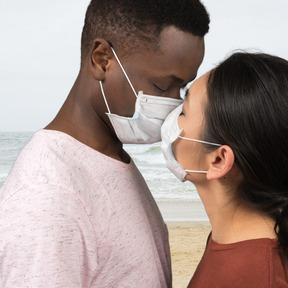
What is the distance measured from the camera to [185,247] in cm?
618

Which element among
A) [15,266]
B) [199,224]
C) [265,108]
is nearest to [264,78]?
[265,108]

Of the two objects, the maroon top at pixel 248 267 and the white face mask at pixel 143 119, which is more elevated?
the white face mask at pixel 143 119

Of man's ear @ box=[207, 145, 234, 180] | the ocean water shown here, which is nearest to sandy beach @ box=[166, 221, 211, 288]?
the ocean water

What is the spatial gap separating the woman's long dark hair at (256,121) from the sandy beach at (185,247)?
138 inches

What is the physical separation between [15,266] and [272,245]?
28.1 inches

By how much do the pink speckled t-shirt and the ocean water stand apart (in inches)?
335

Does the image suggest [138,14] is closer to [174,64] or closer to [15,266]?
[174,64]

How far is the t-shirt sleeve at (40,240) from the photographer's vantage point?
1.25 metres

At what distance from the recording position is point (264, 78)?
4.79 feet

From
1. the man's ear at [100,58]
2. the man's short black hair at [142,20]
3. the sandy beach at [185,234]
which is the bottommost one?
the sandy beach at [185,234]

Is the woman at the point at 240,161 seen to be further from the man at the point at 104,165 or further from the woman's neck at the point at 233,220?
the man at the point at 104,165

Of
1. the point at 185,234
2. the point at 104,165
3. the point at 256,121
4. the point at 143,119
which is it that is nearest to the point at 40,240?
the point at 104,165

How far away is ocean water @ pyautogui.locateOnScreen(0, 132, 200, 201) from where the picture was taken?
10555 mm

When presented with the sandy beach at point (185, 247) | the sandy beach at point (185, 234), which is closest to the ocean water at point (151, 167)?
the sandy beach at point (185, 234)
